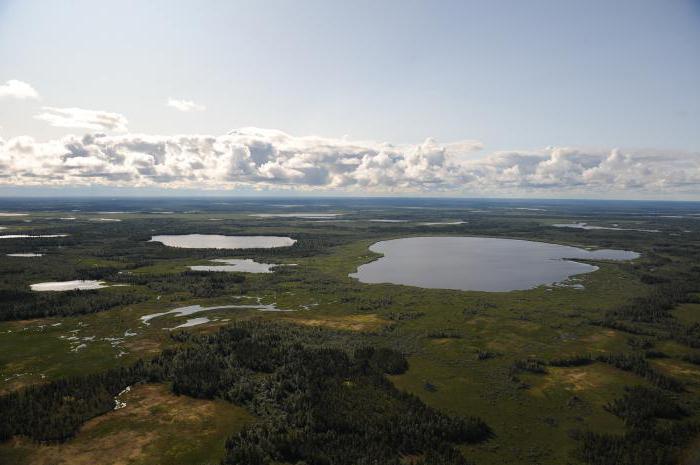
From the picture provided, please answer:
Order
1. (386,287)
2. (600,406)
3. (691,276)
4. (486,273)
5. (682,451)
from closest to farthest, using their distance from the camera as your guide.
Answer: (682,451), (600,406), (386,287), (691,276), (486,273)

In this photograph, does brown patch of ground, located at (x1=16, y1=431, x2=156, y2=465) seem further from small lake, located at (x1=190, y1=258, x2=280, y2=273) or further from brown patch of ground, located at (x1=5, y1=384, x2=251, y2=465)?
small lake, located at (x1=190, y1=258, x2=280, y2=273)

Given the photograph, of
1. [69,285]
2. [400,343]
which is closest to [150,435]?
[400,343]

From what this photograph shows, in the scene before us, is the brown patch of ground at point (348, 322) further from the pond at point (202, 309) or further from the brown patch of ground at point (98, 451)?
the brown patch of ground at point (98, 451)

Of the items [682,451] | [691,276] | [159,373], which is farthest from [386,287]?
[691,276]

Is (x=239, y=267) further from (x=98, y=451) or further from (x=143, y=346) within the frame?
(x=98, y=451)

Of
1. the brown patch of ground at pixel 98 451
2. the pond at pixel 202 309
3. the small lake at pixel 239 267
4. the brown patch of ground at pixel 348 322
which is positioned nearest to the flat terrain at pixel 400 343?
the brown patch of ground at pixel 98 451

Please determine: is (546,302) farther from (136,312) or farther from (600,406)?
(136,312)
